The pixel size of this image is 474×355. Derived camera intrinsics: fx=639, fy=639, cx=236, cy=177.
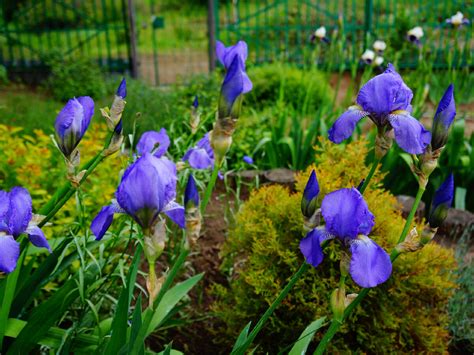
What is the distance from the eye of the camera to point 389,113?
4.82 feet

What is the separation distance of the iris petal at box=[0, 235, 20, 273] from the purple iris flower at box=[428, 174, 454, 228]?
922 mm

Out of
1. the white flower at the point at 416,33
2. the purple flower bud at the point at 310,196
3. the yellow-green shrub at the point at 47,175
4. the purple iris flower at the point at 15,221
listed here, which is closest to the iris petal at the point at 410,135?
the purple flower bud at the point at 310,196

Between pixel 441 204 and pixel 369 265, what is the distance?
252mm

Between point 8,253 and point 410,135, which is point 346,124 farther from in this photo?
point 8,253

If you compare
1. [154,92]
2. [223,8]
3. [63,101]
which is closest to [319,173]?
[154,92]

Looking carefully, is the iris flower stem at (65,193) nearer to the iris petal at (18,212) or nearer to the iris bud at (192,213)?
the iris petal at (18,212)

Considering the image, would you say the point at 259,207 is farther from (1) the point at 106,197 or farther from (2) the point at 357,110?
(2) the point at 357,110

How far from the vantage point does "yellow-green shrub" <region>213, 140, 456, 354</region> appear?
2320mm

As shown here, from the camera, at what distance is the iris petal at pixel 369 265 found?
4.20 ft

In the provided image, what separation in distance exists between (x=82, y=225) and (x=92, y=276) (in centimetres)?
21

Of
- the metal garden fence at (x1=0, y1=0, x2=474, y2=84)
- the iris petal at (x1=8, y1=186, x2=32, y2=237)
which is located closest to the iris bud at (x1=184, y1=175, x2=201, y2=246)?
the iris petal at (x1=8, y1=186, x2=32, y2=237)

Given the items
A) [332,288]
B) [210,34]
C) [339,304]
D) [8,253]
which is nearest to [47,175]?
[332,288]

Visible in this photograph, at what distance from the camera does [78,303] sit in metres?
2.46

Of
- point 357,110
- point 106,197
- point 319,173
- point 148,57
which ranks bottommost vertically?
point 148,57
